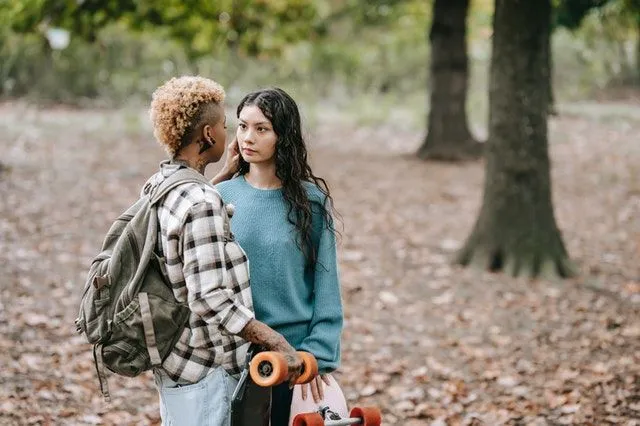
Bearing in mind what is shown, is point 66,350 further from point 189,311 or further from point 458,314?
point 189,311

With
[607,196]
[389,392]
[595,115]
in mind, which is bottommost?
[389,392]

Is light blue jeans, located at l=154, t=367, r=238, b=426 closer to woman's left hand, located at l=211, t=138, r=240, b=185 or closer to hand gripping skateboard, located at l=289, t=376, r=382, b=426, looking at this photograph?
hand gripping skateboard, located at l=289, t=376, r=382, b=426

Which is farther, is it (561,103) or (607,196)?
(561,103)

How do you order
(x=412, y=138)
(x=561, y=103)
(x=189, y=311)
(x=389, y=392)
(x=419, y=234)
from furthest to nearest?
1. (x=561, y=103)
2. (x=412, y=138)
3. (x=419, y=234)
4. (x=389, y=392)
5. (x=189, y=311)

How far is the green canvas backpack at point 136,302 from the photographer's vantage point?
260 centimetres

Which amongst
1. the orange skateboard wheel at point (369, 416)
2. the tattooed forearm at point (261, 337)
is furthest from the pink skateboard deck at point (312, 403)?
the tattooed forearm at point (261, 337)

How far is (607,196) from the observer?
463 inches

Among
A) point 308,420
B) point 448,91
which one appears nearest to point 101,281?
point 308,420

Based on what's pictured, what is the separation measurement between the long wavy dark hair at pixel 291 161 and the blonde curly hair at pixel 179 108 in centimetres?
27

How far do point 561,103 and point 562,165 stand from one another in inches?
339

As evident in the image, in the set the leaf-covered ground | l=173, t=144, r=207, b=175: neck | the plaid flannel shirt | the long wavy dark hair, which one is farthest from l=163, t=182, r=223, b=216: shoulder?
the leaf-covered ground

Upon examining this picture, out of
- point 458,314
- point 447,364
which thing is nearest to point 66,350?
point 447,364

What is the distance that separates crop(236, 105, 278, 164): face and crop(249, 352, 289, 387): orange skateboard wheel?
0.78 m

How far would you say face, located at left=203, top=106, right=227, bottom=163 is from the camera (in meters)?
2.74
